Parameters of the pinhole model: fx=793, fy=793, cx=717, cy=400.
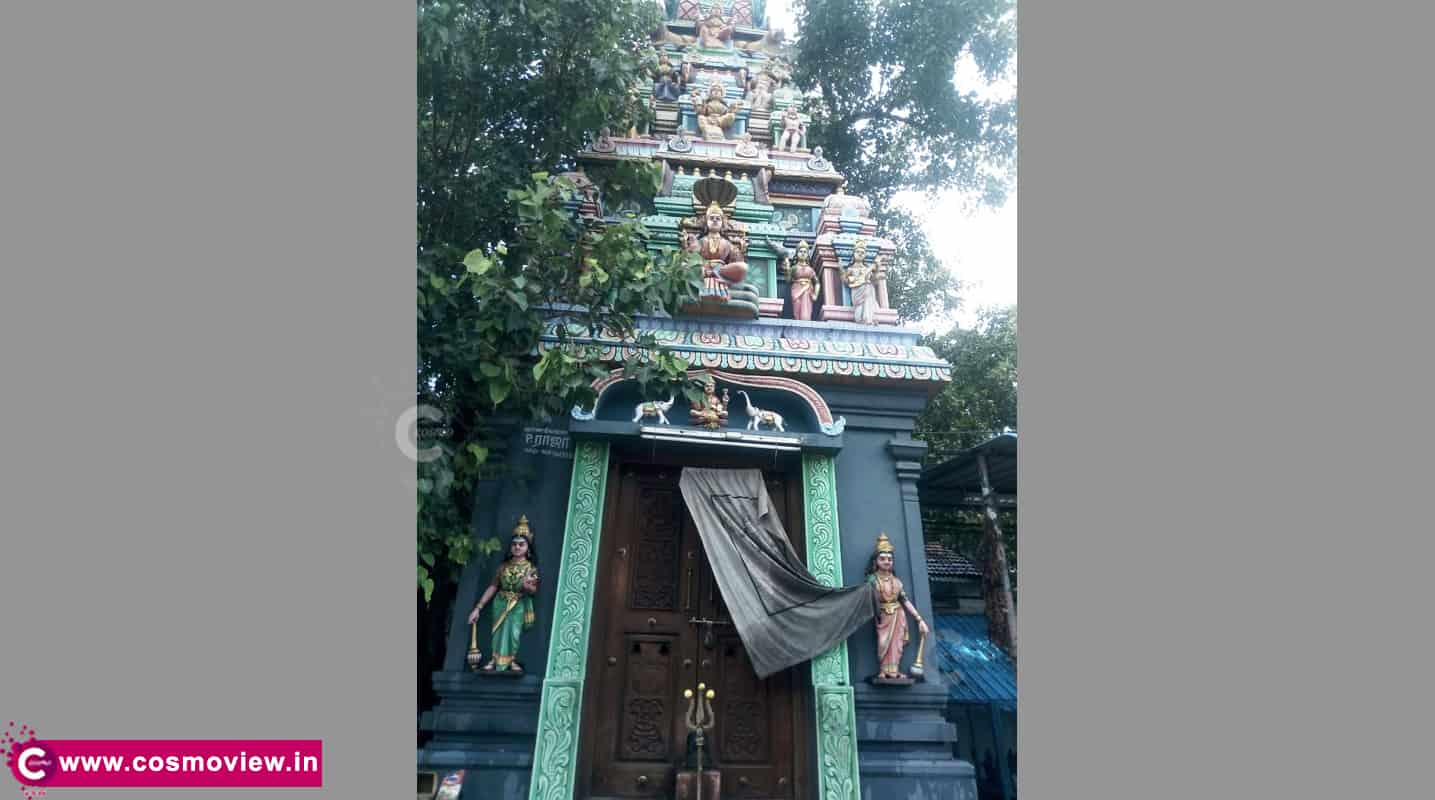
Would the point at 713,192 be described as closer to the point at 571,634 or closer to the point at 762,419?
the point at 762,419

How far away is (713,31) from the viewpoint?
10945 millimetres

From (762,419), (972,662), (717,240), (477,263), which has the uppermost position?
(717,240)

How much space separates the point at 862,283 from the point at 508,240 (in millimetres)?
3384

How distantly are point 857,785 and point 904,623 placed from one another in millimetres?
1225

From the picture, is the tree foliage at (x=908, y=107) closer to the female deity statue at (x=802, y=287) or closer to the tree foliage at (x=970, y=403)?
the tree foliage at (x=970, y=403)

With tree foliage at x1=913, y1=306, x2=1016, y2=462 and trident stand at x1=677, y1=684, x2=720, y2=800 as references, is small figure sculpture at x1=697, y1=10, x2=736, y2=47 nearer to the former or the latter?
tree foliage at x1=913, y1=306, x2=1016, y2=462

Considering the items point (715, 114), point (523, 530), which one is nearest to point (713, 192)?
point (715, 114)

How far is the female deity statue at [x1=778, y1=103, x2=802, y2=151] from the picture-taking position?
30.8 feet

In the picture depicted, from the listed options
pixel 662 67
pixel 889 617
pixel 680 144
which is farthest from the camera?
pixel 662 67

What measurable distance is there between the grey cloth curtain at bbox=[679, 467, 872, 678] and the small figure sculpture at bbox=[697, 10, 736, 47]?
7.15 meters

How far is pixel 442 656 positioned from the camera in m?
7.12
